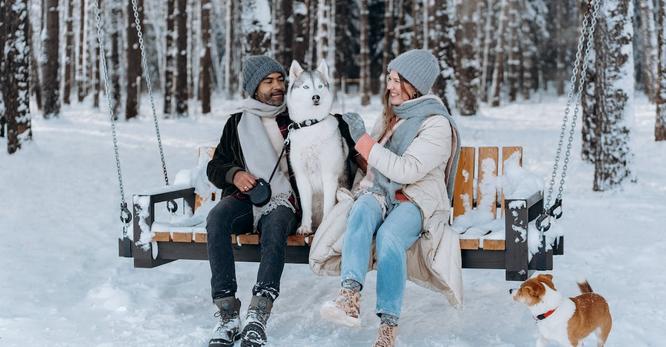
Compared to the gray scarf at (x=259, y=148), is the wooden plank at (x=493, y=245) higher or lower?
lower


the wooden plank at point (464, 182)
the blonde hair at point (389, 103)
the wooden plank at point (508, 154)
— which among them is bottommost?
the wooden plank at point (464, 182)

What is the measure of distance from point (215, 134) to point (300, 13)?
397 cm

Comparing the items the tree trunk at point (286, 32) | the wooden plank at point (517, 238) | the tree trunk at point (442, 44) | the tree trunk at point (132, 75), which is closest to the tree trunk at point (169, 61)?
the tree trunk at point (132, 75)

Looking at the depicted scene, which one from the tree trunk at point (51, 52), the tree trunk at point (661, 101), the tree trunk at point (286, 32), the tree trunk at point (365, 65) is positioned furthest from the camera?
the tree trunk at point (365, 65)

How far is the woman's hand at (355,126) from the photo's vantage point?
4.48 meters

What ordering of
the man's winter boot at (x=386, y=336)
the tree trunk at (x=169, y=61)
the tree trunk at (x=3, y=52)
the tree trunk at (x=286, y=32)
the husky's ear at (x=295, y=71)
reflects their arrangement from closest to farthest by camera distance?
the man's winter boot at (x=386, y=336), the husky's ear at (x=295, y=71), the tree trunk at (x=3, y=52), the tree trunk at (x=286, y=32), the tree trunk at (x=169, y=61)

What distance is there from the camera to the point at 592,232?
Result: 731 cm

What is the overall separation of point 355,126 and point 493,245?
990 mm

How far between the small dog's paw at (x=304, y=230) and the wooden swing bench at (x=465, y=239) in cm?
10

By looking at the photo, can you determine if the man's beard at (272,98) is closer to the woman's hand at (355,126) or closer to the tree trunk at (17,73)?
the woman's hand at (355,126)

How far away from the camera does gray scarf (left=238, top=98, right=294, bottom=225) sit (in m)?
4.80

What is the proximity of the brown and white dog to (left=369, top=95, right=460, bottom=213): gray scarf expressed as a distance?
0.89 metres

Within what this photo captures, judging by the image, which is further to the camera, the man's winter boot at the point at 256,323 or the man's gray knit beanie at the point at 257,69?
the man's gray knit beanie at the point at 257,69

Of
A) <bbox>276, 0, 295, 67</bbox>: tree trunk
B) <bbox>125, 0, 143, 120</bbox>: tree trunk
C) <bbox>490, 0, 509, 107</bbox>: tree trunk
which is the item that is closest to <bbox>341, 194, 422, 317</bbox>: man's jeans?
<bbox>276, 0, 295, 67</bbox>: tree trunk
